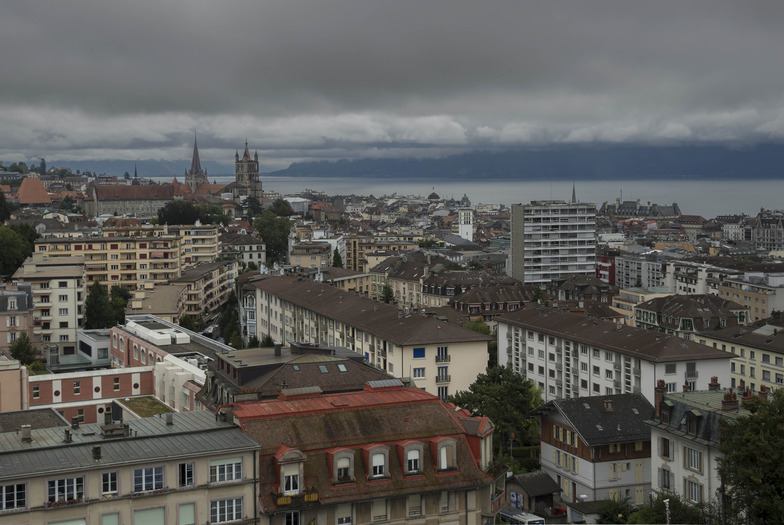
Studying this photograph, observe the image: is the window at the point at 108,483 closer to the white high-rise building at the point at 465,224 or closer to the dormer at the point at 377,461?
the dormer at the point at 377,461

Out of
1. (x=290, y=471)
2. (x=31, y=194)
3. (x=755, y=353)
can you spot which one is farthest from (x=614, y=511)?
(x=31, y=194)

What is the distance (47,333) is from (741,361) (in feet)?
149

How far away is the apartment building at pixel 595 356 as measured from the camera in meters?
42.5

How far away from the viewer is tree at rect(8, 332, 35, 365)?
5444 centimetres

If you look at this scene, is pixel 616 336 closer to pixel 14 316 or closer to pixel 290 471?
pixel 290 471

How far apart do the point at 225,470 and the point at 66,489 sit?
129 inches

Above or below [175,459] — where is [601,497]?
below

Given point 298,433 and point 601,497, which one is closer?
point 298,433

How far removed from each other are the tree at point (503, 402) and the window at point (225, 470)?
64.8 feet

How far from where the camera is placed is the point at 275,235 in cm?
12762

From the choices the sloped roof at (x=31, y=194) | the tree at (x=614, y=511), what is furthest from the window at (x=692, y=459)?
the sloped roof at (x=31, y=194)

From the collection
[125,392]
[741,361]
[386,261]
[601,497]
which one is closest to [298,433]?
[601,497]

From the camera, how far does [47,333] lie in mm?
65438

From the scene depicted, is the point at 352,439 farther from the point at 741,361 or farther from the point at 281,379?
the point at 741,361
